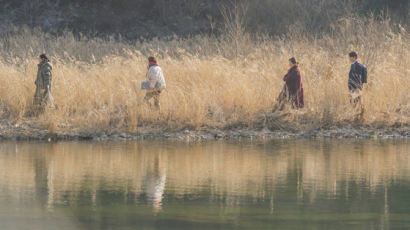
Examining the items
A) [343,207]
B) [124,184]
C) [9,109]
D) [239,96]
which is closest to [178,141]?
[239,96]

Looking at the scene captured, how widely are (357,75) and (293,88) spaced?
1.60m

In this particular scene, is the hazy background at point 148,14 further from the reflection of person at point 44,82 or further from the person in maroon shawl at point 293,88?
the reflection of person at point 44,82

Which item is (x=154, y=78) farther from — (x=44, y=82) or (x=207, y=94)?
(x=44, y=82)

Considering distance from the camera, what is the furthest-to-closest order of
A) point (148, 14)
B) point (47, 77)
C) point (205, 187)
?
point (148, 14) → point (47, 77) → point (205, 187)

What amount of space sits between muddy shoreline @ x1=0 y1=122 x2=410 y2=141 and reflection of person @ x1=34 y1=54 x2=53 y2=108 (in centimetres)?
104

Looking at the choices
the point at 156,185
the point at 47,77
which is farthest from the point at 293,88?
the point at 156,185

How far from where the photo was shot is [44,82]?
68.7 feet

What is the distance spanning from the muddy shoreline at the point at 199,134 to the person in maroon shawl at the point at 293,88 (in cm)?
95

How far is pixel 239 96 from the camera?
21266 mm

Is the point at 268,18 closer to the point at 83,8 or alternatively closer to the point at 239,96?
the point at 83,8

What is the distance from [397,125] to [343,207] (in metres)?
11.4

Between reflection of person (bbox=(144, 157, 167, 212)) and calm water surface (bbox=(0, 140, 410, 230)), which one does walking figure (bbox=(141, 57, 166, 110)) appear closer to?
calm water surface (bbox=(0, 140, 410, 230))

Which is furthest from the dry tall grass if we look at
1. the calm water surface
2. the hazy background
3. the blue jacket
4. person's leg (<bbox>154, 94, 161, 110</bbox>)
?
the hazy background

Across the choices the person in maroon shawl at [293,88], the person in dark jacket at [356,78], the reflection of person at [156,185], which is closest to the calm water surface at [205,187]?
the reflection of person at [156,185]
